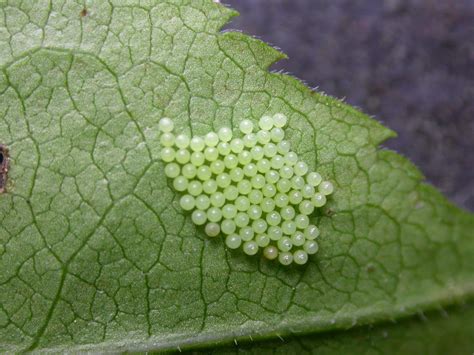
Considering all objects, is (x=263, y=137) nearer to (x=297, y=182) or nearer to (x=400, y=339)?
(x=297, y=182)

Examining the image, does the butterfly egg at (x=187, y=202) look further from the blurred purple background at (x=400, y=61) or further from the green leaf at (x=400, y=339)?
the blurred purple background at (x=400, y=61)

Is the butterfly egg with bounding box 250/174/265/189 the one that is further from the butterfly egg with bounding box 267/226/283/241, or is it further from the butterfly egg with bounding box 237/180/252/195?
the butterfly egg with bounding box 267/226/283/241

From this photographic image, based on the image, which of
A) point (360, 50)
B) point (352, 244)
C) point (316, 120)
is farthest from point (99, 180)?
point (360, 50)

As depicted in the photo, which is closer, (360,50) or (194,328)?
(194,328)

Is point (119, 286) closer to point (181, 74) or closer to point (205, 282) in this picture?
point (205, 282)

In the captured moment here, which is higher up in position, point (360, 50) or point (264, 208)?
point (360, 50)

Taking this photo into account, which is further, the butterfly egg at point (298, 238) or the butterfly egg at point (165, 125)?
the butterfly egg at point (298, 238)

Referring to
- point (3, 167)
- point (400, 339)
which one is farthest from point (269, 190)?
point (3, 167)

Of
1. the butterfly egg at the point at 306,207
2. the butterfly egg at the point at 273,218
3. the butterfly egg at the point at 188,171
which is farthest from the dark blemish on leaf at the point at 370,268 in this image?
the butterfly egg at the point at 188,171
